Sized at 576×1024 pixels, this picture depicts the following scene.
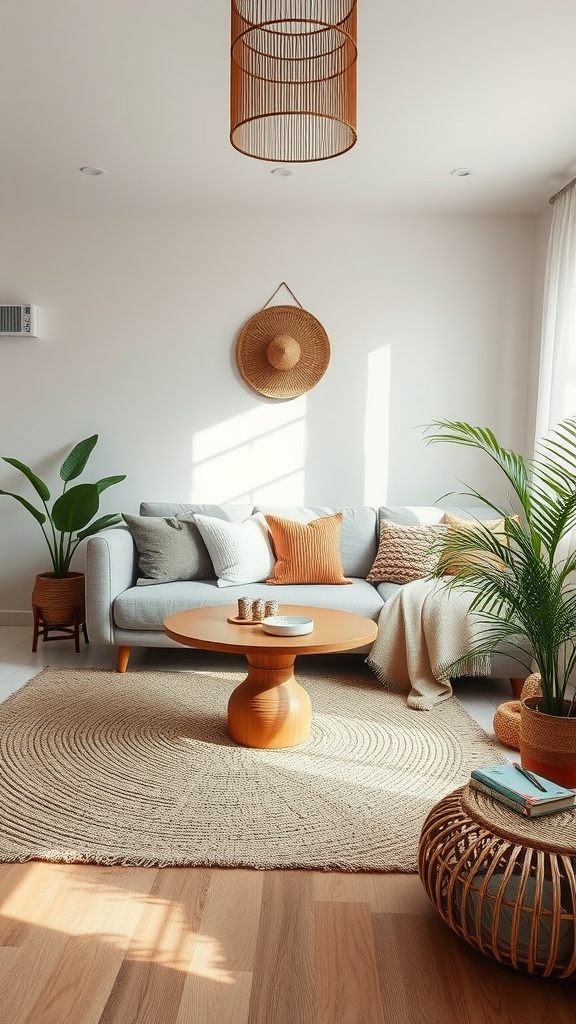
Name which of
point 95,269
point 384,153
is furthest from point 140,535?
point 384,153

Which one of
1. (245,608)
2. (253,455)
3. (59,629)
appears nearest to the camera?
(245,608)

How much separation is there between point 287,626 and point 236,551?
131cm

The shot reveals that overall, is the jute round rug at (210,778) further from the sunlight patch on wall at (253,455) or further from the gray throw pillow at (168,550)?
the sunlight patch on wall at (253,455)

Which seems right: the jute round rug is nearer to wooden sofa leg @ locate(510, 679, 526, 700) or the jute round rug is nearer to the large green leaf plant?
wooden sofa leg @ locate(510, 679, 526, 700)

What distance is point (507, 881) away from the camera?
1.71m

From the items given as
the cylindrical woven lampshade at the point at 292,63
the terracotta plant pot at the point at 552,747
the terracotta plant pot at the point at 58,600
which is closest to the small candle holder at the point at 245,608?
the terracotta plant pot at the point at 552,747

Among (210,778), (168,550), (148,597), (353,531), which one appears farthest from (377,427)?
(210,778)

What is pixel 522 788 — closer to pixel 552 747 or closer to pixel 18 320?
pixel 552 747

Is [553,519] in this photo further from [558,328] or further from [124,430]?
[124,430]

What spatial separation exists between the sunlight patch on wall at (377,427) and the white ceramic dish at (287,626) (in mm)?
2039

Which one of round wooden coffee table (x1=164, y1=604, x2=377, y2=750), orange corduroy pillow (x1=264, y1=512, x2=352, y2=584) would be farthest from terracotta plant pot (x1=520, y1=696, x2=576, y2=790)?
orange corduroy pillow (x1=264, y1=512, x2=352, y2=584)

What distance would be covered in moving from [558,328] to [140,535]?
2.46 m

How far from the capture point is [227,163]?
4.10 m

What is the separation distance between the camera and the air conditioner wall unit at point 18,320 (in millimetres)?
4984
